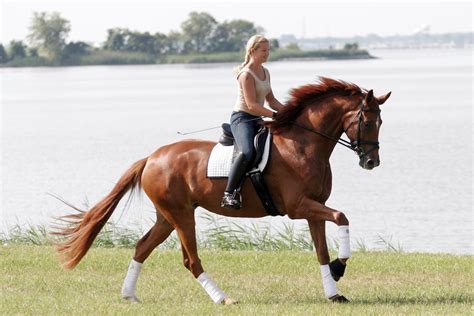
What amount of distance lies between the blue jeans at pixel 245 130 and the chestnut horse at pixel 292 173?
0.60 feet

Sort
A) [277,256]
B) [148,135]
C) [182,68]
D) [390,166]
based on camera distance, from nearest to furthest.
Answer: [277,256] < [390,166] < [148,135] < [182,68]

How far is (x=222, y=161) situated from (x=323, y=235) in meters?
1.19

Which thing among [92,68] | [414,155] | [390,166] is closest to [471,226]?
[390,166]

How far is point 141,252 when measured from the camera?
1126 cm

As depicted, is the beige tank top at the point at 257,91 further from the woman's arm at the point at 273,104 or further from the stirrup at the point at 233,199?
the stirrup at the point at 233,199

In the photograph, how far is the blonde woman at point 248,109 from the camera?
10680 millimetres

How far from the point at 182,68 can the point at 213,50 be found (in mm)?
16580

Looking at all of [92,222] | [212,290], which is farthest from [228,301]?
[92,222]

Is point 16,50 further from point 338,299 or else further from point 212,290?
point 338,299

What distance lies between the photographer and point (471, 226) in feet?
70.0

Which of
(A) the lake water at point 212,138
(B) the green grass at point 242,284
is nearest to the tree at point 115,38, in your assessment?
(A) the lake water at point 212,138

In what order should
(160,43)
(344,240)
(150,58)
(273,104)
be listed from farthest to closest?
(150,58) → (160,43) → (273,104) → (344,240)

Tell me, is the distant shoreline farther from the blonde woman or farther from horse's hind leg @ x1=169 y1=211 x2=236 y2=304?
the blonde woman

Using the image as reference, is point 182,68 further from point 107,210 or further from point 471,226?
point 107,210
